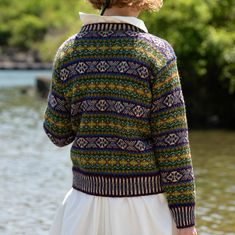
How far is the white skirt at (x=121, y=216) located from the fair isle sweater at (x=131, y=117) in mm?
28

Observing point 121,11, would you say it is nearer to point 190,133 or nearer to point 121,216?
point 121,216

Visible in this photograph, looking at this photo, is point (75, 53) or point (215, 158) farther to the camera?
point (215, 158)

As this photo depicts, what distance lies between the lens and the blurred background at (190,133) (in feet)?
28.7

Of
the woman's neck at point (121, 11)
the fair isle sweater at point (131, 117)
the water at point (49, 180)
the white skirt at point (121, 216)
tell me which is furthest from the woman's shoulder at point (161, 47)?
the water at point (49, 180)

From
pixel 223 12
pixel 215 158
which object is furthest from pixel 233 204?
pixel 223 12

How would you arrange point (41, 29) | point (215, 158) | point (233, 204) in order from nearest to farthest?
point (233, 204) → point (215, 158) → point (41, 29)

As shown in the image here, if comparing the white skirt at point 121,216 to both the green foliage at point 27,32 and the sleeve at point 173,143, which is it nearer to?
the sleeve at point 173,143

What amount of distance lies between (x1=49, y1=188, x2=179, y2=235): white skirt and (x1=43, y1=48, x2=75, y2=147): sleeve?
287mm

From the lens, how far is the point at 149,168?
3.04 metres

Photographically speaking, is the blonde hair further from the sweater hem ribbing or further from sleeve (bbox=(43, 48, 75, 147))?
the sweater hem ribbing

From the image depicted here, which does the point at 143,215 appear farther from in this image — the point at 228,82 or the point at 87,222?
the point at 228,82

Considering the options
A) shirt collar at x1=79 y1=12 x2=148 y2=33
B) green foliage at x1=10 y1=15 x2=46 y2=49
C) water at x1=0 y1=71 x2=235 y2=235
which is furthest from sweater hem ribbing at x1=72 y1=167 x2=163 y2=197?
green foliage at x1=10 y1=15 x2=46 y2=49

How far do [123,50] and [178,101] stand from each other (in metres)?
0.26

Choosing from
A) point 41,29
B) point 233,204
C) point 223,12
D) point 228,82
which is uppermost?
point 41,29
